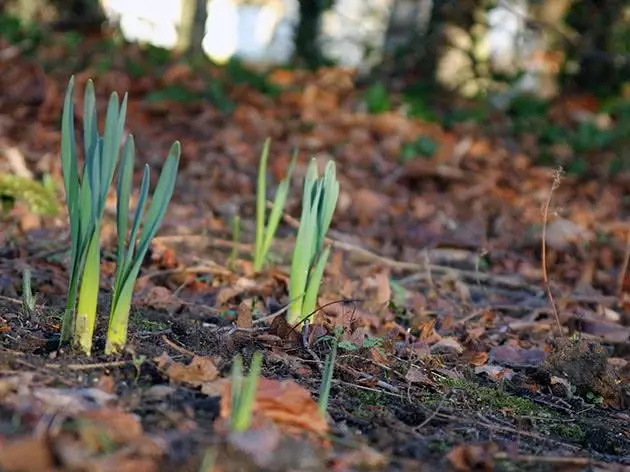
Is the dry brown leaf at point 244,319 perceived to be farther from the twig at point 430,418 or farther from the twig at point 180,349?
the twig at point 430,418

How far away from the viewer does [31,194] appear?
369 cm

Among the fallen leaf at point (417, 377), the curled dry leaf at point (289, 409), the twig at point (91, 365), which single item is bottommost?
the fallen leaf at point (417, 377)

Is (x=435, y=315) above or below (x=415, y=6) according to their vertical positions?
below

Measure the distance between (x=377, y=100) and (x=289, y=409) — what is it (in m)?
5.41

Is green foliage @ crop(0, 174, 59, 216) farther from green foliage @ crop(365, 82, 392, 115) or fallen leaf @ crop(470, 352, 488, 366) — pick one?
green foliage @ crop(365, 82, 392, 115)

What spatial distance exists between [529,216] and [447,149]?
131 centimetres

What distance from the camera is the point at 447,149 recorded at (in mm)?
6023

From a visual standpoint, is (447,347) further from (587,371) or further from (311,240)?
(311,240)

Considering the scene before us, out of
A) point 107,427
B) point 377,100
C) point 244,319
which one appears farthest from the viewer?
point 377,100

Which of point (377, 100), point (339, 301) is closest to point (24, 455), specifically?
point (339, 301)

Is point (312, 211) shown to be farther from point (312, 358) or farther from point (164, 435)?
point (164, 435)

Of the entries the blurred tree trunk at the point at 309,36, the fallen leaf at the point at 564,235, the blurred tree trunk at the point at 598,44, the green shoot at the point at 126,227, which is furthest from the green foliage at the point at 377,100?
the green shoot at the point at 126,227

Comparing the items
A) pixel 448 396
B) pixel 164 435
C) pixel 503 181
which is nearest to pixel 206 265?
pixel 448 396

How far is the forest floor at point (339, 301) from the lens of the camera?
5.08ft
